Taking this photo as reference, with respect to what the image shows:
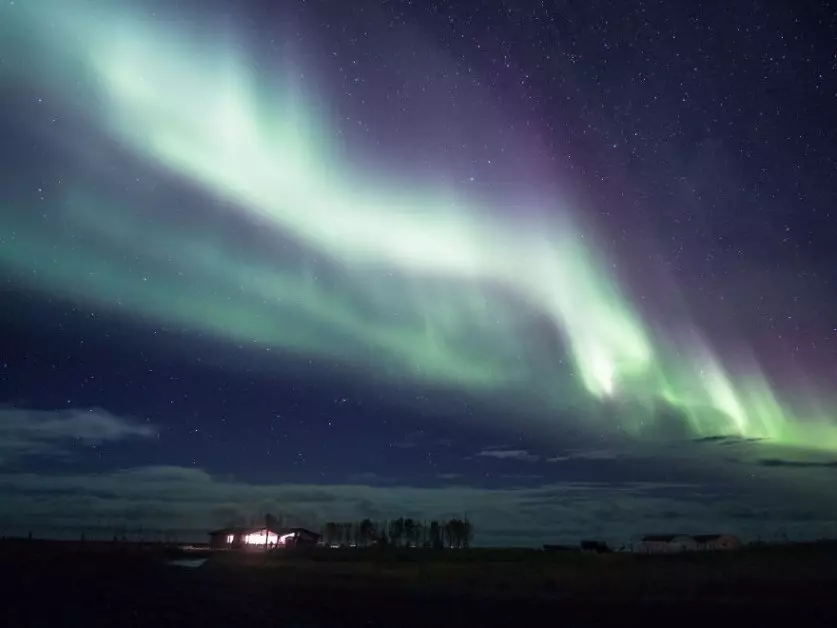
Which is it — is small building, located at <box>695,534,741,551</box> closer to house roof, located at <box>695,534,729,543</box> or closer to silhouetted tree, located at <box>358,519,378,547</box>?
house roof, located at <box>695,534,729,543</box>

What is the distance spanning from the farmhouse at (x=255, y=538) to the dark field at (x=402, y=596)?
2510 inches

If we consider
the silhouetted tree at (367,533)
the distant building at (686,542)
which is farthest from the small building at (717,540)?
the silhouetted tree at (367,533)

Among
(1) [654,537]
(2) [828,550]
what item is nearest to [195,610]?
(2) [828,550]

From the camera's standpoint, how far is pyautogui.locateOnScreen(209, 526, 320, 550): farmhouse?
140m

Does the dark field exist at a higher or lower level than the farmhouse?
lower

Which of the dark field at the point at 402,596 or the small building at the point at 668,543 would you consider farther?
the small building at the point at 668,543

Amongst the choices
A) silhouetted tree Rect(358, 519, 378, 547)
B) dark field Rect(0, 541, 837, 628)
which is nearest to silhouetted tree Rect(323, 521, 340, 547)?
silhouetted tree Rect(358, 519, 378, 547)

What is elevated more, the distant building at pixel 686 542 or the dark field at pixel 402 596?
the distant building at pixel 686 542

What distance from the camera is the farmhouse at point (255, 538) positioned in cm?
14012

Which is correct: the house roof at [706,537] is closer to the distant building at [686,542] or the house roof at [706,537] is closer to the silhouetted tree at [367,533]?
the distant building at [686,542]

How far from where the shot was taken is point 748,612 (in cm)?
4459

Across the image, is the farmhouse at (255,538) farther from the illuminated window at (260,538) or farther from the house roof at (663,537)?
the house roof at (663,537)

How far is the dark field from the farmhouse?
63741 millimetres

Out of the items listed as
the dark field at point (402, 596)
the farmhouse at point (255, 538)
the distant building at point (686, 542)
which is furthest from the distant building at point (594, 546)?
the dark field at point (402, 596)
